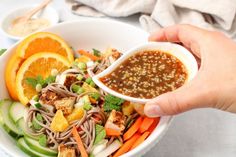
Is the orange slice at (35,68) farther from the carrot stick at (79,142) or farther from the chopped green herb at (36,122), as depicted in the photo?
the carrot stick at (79,142)

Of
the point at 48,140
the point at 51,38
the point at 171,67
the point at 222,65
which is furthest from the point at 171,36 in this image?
the point at 48,140

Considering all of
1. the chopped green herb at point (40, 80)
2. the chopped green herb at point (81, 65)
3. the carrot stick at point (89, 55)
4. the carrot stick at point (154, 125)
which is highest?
the chopped green herb at point (81, 65)

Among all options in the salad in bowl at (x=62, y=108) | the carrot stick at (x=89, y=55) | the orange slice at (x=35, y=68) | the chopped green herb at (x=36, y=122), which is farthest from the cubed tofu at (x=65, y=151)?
the carrot stick at (x=89, y=55)

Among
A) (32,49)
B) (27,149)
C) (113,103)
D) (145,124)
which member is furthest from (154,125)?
(32,49)

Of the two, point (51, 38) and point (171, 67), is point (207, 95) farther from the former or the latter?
point (51, 38)

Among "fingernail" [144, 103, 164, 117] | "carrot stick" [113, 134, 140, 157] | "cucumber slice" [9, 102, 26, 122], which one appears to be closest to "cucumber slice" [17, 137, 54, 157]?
"cucumber slice" [9, 102, 26, 122]

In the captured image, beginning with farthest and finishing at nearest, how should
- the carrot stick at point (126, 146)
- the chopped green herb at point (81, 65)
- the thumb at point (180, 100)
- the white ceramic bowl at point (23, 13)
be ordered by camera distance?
the white ceramic bowl at point (23, 13)
the chopped green herb at point (81, 65)
the carrot stick at point (126, 146)
the thumb at point (180, 100)
